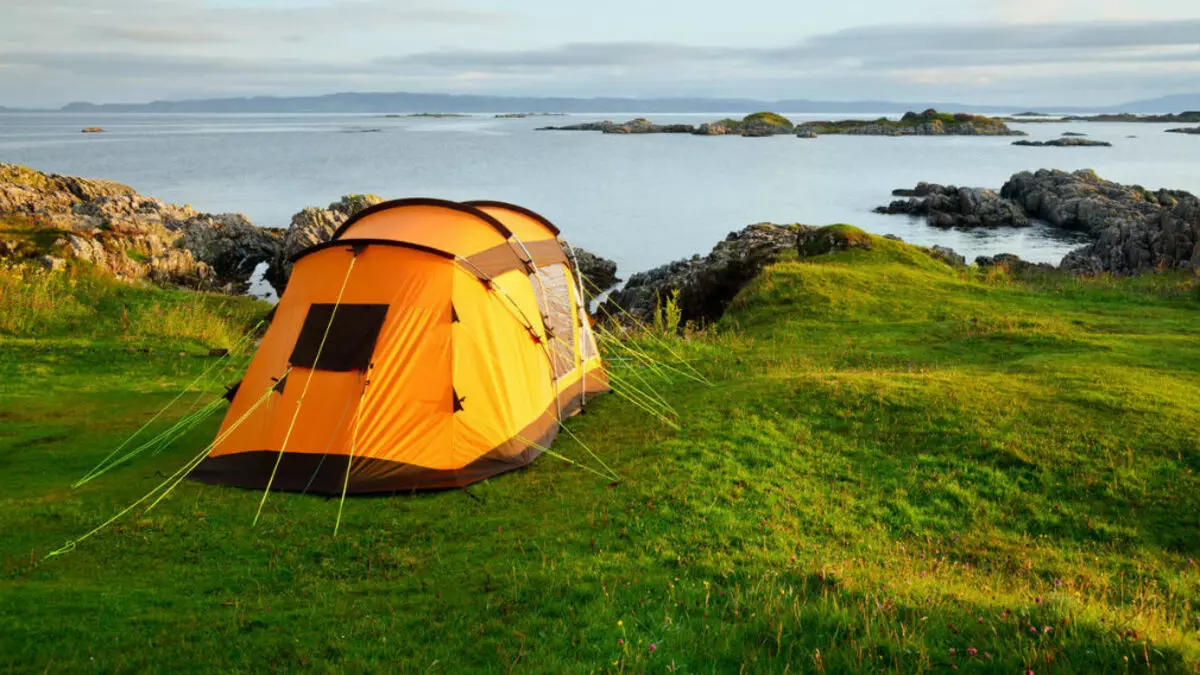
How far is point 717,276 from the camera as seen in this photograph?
98.9 feet

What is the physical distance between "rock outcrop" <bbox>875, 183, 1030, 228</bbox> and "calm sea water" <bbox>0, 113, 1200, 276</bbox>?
2426 mm

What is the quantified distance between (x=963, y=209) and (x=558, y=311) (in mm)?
60432

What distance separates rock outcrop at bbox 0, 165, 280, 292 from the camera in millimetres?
28719

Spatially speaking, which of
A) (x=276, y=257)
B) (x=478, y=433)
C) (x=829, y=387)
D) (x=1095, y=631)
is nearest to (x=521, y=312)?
(x=478, y=433)

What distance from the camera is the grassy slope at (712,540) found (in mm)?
5898

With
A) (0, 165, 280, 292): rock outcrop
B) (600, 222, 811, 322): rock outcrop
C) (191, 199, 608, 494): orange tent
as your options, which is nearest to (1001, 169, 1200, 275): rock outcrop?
(600, 222, 811, 322): rock outcrop

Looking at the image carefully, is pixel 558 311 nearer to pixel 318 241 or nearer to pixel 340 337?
pixel 340 337

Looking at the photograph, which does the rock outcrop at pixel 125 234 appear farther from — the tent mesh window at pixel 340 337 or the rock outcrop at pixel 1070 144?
the rock outcrop at pixel 1070 144

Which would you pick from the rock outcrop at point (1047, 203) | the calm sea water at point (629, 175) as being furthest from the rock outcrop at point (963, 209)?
the calm sea water at point (629, 175)

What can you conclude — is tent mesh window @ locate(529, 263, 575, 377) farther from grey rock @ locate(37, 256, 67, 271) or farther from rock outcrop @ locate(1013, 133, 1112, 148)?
rock outcrop @ locate(1013, 133, 1112, 148)

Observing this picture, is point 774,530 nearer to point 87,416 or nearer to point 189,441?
point 189,441

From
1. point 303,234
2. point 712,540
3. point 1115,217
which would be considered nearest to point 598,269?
point 303,234

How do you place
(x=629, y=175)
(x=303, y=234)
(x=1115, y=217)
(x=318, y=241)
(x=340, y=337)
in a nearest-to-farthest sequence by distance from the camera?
(x=340, y=337)
(x=318, y=241)
(x=303, y=234)
(x=1115, y=217)
(x=629, y=175)

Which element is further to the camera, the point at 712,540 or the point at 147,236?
the point at 147,236
